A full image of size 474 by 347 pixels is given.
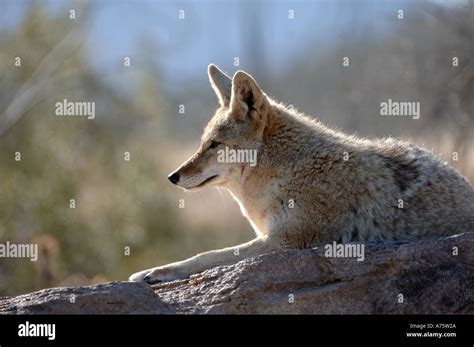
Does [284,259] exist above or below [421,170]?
below

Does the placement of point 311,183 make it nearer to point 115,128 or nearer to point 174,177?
point 174,177

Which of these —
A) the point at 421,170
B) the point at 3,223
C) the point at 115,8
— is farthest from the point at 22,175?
the point at 421,170

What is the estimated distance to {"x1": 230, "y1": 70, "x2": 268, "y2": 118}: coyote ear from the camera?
10336 millimetres

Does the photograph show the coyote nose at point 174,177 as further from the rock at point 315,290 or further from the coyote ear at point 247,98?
the rock at point 315,290

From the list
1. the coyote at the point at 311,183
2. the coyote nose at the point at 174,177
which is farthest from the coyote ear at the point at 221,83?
the coyote nose at the point at 174,177

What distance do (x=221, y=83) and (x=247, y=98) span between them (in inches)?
39.0

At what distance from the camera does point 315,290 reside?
8.76 m

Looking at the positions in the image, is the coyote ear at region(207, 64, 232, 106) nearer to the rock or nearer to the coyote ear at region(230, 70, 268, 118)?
the coyote ear at region(230, 70, 268, 118)

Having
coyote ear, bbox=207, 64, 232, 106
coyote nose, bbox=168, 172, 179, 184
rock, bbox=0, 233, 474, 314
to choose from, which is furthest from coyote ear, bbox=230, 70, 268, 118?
rock, bbox=0, 233, 474, 314

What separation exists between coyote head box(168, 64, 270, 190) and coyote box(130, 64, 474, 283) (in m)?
0.01

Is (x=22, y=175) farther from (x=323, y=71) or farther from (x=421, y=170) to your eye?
(x=323, y=71)

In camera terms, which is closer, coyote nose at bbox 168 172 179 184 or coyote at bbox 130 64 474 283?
coyote at bbox 130 64 474 283

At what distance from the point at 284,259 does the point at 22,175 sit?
18.2 meters

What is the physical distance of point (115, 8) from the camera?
31.9 m
